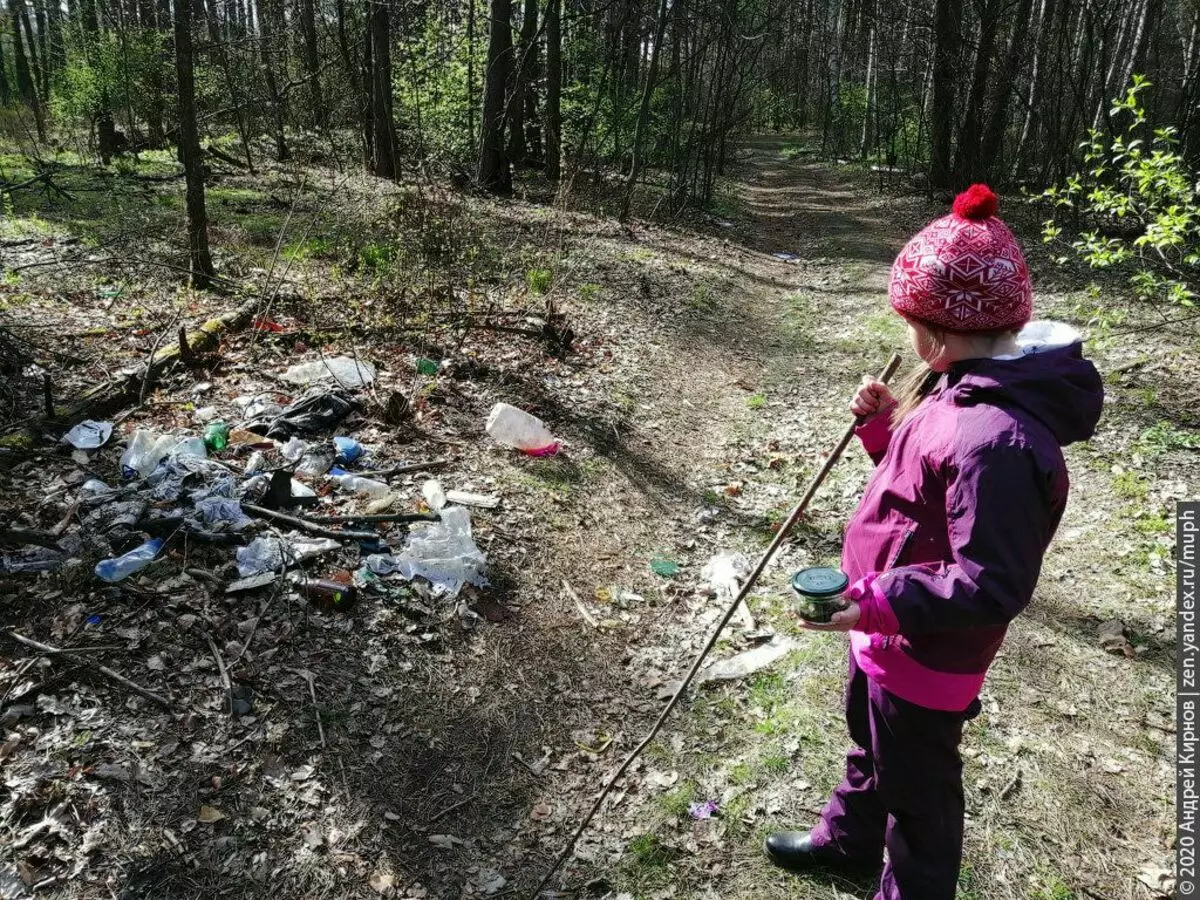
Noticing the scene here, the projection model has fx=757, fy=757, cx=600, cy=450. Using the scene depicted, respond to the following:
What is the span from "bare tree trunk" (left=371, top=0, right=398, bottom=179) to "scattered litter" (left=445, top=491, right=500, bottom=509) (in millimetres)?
8456

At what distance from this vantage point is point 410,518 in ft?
13.9

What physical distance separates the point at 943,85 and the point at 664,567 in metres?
15.1

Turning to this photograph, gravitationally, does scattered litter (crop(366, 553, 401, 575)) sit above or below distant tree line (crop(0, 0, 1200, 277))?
below

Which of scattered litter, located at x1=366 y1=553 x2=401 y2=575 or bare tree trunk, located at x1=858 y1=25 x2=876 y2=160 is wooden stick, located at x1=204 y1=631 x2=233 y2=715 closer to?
scattered litter, located at x1=366 y1=553 x2=401 y2=575

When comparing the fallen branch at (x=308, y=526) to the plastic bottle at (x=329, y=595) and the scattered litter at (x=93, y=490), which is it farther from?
the scattered litter at (x=93, y=490)

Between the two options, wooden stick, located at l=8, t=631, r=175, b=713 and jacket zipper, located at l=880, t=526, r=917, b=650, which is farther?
wooden stick, located at l=8, t=631, r=175, b=713

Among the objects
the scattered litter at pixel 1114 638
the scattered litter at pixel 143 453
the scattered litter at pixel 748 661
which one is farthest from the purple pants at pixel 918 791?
the scattered litter at pixel 143 453

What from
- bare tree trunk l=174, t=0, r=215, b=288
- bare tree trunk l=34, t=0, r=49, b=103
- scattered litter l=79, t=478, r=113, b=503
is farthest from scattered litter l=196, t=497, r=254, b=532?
bare tree trunk l=34, t=0, r=49, b=103

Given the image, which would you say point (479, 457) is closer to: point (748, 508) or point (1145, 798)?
point (748, 508)

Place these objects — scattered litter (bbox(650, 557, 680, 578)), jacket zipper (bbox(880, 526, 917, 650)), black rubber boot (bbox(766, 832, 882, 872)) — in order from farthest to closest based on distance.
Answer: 1. scattered litter (bbox(650, 557, 680, 578))
2. black rubber boot (bbox(766, 832, 882, 872))
3. jacket zipper (bbox(880, 526, 917, 650))

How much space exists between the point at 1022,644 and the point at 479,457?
3.39 m

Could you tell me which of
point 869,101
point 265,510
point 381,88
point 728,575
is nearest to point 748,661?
point 728,575

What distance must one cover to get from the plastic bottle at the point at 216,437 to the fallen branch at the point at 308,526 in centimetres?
86

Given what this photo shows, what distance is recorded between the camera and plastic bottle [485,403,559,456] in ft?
17.8
